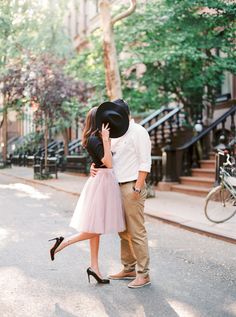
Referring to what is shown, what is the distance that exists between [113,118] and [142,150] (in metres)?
0.43

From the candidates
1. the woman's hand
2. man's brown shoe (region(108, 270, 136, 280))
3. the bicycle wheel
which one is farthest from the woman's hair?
the bicycle wheel

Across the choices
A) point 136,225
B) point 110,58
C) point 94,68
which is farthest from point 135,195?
point 94,68

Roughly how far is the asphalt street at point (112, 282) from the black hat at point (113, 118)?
1.58 meters

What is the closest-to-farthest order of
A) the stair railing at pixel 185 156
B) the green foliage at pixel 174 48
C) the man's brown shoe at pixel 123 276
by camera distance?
the man's brown shoe at pixel 123 276, the green foliage at pixel 174 48, the stair railing at pixel 185 156

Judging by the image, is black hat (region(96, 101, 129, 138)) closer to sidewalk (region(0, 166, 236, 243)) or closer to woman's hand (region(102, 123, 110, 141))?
woman's hand (region(102, 123, 110, 141))

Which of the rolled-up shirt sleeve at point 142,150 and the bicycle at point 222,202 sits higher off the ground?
the rolled-up shirt sleeve at point 142,150

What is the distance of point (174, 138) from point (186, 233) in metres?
9.92

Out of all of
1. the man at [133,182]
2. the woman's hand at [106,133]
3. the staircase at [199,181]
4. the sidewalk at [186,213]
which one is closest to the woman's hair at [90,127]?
the woman's hand at [106,133]

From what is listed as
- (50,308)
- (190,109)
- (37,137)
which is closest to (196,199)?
(190,109)

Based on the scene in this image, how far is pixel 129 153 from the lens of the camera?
4762 millimetres

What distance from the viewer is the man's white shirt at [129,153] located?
186 inches

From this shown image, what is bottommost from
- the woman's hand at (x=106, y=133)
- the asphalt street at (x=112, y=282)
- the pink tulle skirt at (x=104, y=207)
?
the asphalt street at (x=112, y=282)

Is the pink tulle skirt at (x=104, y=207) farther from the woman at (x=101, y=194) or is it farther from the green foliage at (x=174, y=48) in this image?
the green foliage at (x=174, y=48)

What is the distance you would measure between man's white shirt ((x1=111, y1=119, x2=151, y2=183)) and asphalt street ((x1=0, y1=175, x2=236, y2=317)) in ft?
3.76
